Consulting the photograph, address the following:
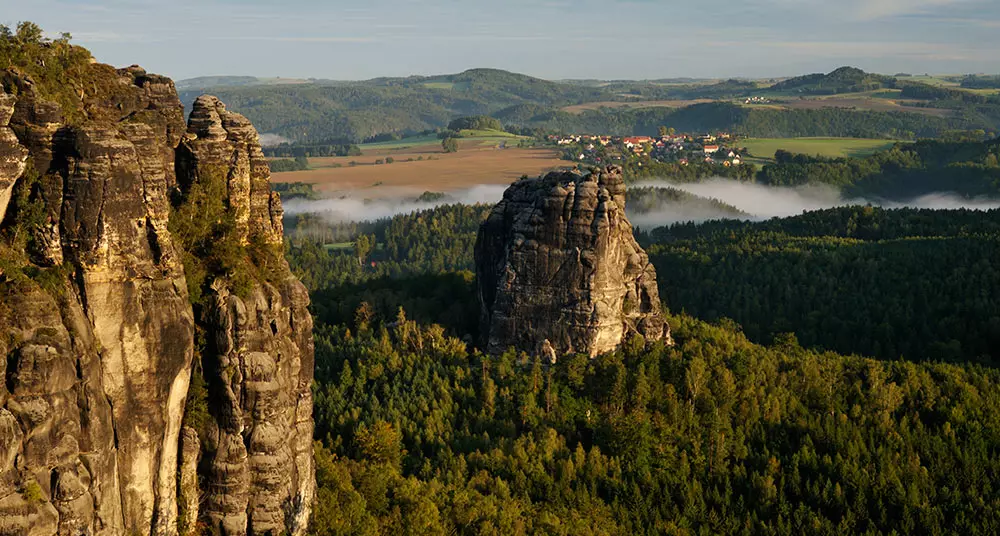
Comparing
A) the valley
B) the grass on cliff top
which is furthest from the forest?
the grass on cliff top

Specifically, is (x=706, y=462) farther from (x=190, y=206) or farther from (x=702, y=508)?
(x=190, y=206)

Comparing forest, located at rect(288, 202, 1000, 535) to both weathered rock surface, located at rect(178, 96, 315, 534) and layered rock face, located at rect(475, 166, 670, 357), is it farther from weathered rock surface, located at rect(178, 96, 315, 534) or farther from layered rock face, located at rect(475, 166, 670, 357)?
weathered rock surface, located at rect(178, 96, 315, 534)

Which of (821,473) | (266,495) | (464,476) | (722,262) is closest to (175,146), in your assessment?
(266,495)

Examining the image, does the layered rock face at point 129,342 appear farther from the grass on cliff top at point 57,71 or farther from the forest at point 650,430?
the forest at point 650,430

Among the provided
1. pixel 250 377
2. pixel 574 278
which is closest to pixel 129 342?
pixel 250 377

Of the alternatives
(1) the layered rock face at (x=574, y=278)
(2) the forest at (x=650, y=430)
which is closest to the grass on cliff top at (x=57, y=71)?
(2) the forest at (x=650, y=430)
